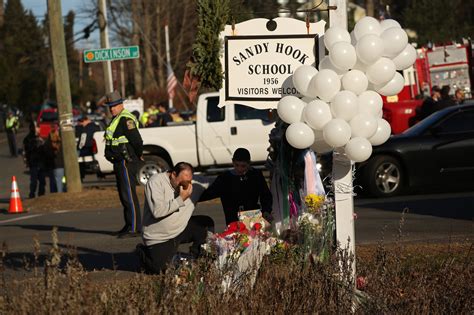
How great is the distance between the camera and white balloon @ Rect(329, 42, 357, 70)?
7.71 metres

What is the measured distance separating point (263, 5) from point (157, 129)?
1059 centimetres

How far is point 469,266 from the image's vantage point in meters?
8.55

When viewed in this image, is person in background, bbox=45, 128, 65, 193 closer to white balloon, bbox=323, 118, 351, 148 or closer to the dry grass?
the dry grass

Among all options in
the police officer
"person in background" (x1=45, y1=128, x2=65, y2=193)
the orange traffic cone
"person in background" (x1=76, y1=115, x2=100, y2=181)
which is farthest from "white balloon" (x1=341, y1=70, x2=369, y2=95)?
"person in background" (x1=76, y1=115, x2=100, y2=181)

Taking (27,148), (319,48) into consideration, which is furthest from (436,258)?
(27,148)

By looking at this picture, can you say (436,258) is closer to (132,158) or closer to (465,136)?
(132,158)

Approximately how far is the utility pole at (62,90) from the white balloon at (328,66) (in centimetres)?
1342

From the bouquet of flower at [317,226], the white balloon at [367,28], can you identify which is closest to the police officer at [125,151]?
the bouquet of flower at [317,226]

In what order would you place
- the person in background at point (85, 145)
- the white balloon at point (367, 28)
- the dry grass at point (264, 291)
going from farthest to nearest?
the person in background at point (85, 145), the white balloon at point (367, 28), the dry grass at point (264, 291)

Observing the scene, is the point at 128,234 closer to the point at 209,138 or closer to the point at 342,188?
the point at 342,188

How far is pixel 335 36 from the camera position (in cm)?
789

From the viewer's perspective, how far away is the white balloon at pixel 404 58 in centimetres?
813

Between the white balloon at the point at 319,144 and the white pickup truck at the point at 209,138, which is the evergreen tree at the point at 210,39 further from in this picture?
the white pickup truck at the point at 209,138

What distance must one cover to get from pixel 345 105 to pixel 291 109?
1.44 feet
